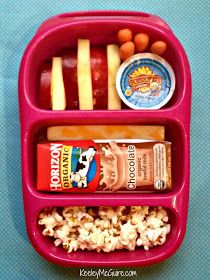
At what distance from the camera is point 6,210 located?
149 cm

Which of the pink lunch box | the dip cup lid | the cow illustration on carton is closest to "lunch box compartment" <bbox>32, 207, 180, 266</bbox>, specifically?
the pink lunch box

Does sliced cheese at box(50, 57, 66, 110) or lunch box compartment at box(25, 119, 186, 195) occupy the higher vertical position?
sliced cheese at box(50, 57, 66, 110)

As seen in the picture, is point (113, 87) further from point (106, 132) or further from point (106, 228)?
point (106, 228)

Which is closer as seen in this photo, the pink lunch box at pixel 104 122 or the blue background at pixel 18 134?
the pink lunch box at pixel 104 122

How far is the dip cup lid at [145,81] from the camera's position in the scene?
1419mm

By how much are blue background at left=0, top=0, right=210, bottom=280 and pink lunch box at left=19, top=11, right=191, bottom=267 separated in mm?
94

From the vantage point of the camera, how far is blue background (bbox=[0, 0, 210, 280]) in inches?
58.3

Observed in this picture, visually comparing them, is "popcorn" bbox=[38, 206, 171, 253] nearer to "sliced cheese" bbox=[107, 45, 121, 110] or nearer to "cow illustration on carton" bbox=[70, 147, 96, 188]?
"cow illustration on carton" bbox=[70, 147, 96, 188]

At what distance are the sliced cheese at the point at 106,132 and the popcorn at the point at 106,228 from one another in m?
0.20

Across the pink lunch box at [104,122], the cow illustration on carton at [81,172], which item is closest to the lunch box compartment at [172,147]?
the pink lunch box at [104,122]

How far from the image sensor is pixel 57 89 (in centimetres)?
141

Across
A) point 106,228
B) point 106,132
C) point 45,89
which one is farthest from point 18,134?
point 106,228

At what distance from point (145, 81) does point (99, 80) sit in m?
0.13

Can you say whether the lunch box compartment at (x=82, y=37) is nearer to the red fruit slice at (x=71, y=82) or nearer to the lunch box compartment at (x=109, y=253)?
the red fruit slice at (x=71, y=82)
